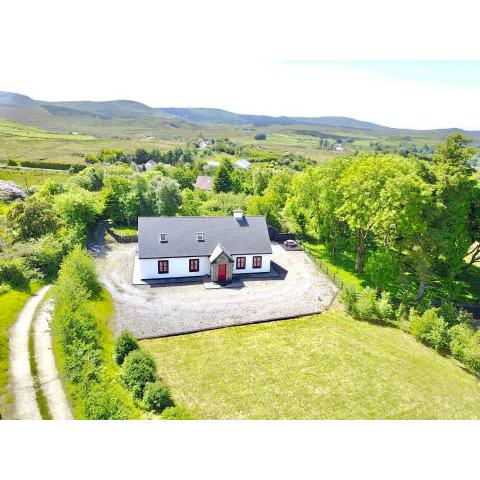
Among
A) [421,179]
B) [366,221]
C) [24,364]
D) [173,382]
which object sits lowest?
[173,382]

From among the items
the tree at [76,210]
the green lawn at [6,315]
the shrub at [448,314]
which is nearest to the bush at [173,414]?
the green lawn at [6,315]

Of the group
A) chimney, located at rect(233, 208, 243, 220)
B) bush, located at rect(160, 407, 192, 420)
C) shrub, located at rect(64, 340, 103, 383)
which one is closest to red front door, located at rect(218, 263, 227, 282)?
chimney, located at rect(233, 208, 243, 220)

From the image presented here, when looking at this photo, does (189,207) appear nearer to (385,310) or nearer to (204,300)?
(204,300)

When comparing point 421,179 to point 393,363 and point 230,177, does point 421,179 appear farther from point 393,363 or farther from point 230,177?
point 230,177

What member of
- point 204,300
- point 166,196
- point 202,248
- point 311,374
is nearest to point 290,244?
point 202,248

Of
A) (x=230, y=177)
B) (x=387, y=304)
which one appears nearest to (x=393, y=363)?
(x=387, y=304)

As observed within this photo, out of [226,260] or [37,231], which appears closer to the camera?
[226,260]

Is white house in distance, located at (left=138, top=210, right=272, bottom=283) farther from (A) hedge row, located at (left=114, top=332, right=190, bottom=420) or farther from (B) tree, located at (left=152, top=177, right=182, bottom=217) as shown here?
(B) tree, located at (left=152, top=177, right=182, bottom=217)
